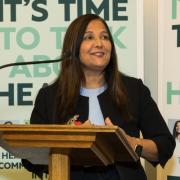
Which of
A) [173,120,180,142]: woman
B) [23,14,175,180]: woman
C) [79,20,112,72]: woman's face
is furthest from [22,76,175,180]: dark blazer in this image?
[173,120,180,142]: woman

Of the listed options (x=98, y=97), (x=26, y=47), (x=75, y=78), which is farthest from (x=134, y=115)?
(x=26, y=47)

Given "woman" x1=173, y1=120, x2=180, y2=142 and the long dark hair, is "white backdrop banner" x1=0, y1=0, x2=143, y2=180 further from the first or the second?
"woman" x1=173, y1=120, x2=180, y2=142

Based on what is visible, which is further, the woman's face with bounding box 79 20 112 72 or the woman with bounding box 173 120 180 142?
the woman with bounding box 173 120 180 142

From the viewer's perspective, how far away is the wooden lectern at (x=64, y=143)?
1.24 m

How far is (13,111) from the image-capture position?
253 centimetres

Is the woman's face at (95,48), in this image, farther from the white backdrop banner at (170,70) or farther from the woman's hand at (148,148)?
the white backdrop banner at (170,70)

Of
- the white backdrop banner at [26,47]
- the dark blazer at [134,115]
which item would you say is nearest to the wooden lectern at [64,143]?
the dark blazer at [134,115]

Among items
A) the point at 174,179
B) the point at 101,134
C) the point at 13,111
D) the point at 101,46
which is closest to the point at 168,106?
the point at 174,179

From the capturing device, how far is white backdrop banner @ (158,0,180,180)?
2.38 meters

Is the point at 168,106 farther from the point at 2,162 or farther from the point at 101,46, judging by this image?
the point at 2,162

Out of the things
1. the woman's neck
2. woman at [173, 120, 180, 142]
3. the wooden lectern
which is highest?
the woman's neck

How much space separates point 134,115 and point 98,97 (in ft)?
0.54

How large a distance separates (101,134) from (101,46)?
2.39 feet

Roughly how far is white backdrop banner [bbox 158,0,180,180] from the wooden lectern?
99cm
